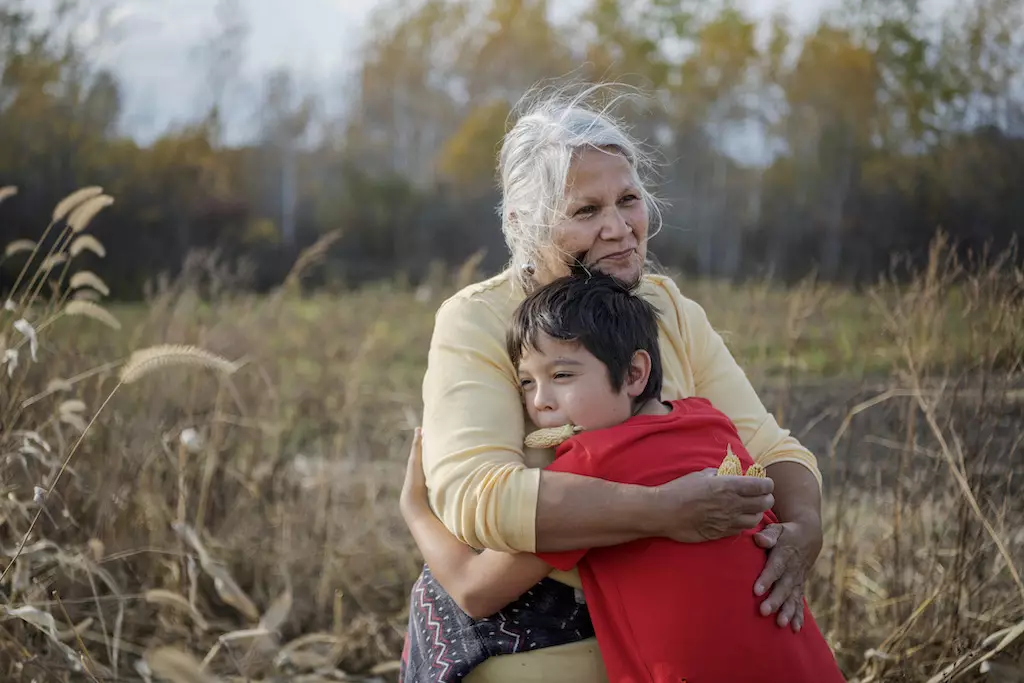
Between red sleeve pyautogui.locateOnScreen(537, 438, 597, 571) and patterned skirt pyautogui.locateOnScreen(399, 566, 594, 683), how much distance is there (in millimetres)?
124

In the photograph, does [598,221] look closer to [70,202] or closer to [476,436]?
[476,436]

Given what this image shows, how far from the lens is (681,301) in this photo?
220 centimetres

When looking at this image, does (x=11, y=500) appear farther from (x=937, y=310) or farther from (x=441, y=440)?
(x=937, y=310)

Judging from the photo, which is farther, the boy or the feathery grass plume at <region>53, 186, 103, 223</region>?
the feathery grass plume at <region>53, 186, 103, 223</region>

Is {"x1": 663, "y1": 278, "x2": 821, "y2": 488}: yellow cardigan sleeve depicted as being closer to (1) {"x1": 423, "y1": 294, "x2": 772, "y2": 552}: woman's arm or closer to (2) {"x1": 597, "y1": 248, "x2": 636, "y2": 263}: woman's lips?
(2) {"x1": 597, "y1": 248, "x2": 636, "y2": 263}: woman's lips

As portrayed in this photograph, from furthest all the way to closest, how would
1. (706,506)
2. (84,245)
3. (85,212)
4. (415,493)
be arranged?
(84,245)
(85,212)
(415,493)
(706,506)

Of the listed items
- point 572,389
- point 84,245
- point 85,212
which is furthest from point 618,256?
point 84,245

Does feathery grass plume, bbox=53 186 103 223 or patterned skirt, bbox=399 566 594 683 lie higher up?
feathery grass plume, bbox=53 186 103 223

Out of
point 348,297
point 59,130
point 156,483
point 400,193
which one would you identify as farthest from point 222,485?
point 400,193

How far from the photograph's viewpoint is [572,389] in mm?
1797

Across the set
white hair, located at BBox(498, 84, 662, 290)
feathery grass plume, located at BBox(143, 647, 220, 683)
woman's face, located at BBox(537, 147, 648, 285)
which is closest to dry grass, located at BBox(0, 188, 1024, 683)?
feathery grass plume, located at BBox(143, 647, 220, 683)

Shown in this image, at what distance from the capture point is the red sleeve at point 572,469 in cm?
171

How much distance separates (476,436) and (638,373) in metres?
0.34

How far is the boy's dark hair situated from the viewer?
179 cm
